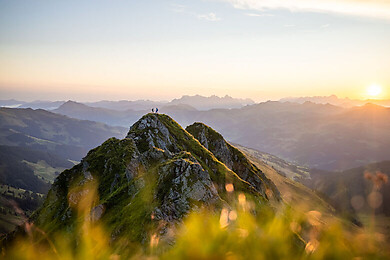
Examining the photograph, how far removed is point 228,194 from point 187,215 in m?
22.9

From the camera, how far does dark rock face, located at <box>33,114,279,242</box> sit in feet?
128

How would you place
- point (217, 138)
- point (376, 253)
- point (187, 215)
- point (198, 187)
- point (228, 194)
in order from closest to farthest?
1. point (376, 253)
2. point (187, 215)
3. point (198, 187)
4. point (228, 194)
5. point (217, 138)

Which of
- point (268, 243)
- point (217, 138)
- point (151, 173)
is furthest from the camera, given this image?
point (217, 138)

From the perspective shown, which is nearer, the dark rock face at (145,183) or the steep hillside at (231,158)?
the dark rock face at (145,183)

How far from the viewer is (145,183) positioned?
47562 millimetres

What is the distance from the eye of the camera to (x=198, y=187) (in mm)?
42250

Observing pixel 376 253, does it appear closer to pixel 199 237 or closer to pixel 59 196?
pixel 199 237

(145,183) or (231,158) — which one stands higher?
(145,183)

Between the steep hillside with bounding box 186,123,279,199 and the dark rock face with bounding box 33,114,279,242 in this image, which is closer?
the dark rock face with bounding box 33,114,279,242

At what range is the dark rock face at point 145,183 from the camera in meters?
39.1

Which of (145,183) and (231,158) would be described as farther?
(231,158)

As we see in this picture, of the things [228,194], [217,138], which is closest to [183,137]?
[217,138]

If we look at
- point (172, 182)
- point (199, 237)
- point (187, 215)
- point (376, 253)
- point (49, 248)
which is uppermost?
point (376, 253)

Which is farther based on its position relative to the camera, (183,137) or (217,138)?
(217,138)
